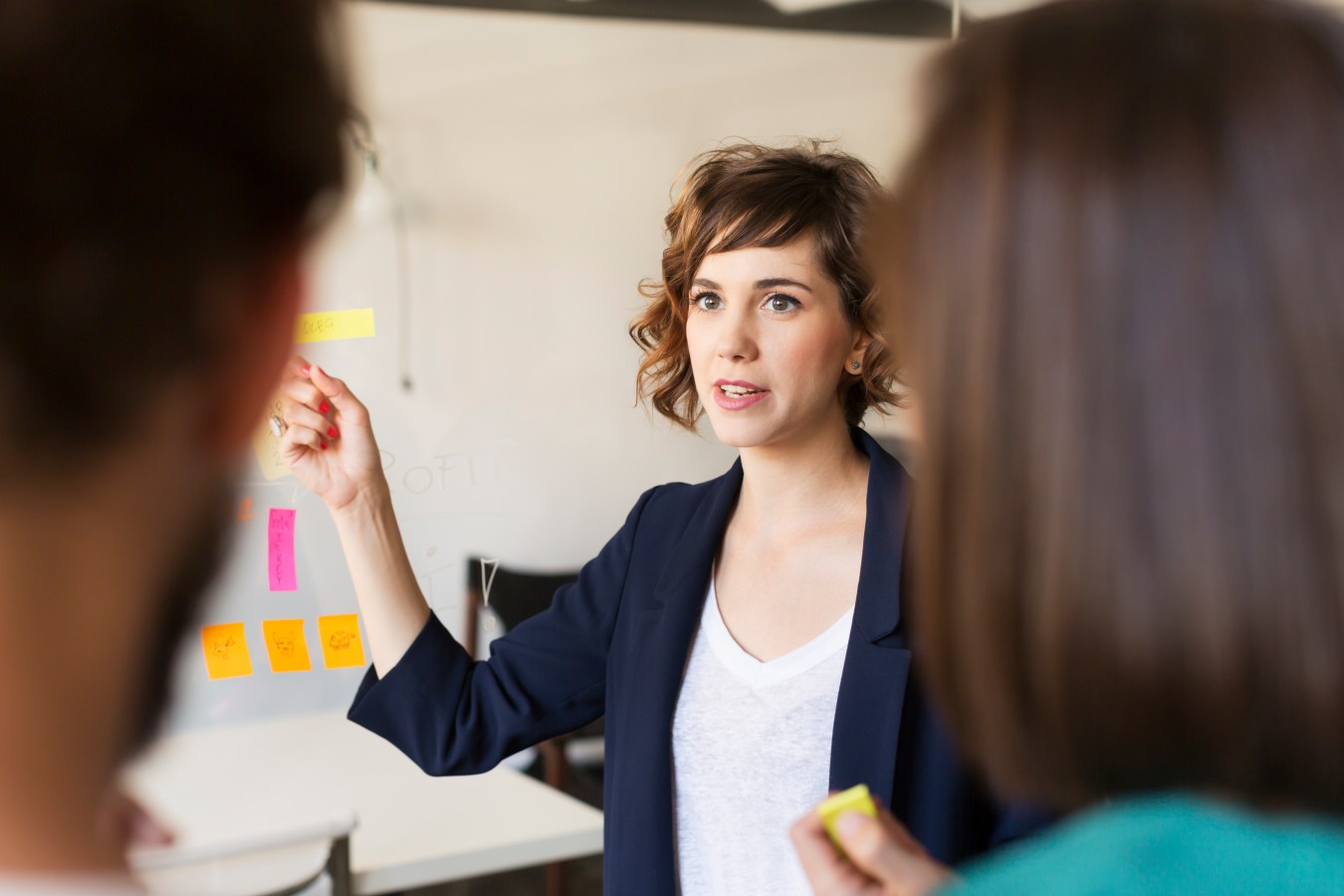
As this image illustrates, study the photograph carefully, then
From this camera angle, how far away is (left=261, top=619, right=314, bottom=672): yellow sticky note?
2.13 metres

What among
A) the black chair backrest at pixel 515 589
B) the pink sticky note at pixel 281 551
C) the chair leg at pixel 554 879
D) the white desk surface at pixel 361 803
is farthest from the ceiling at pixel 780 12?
the chair leg at pixel 554 879

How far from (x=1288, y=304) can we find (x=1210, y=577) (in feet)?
0.40

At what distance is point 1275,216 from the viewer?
0.49 meters

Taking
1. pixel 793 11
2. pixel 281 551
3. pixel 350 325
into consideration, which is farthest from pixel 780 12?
pixel 281 551

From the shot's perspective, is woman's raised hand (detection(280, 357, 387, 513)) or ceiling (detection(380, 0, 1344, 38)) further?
ceiling (detection(380, 0, 1344, 38))

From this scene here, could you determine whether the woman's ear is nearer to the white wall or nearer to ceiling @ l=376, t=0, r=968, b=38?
the white wall

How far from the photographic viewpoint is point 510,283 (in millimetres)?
2336

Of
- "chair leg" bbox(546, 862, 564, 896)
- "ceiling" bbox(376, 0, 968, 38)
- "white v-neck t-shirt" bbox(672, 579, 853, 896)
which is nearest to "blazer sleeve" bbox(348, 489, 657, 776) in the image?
"white v-neck t-shirt" bbox(672, 579, 853, 896)

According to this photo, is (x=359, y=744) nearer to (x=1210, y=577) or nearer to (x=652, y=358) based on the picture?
(x=652, y=358)

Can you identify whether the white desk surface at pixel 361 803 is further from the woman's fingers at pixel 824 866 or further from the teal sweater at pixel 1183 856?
the teal sweater at pixel 1183 856

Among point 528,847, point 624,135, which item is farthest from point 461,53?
point 528,847

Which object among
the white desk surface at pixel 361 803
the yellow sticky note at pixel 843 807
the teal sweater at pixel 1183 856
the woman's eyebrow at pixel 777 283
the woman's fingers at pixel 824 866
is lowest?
the white desk surface at pixel 361 803

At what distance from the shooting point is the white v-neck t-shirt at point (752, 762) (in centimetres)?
135

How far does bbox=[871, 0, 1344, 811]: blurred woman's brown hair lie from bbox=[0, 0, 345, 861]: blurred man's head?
31 centimetres
